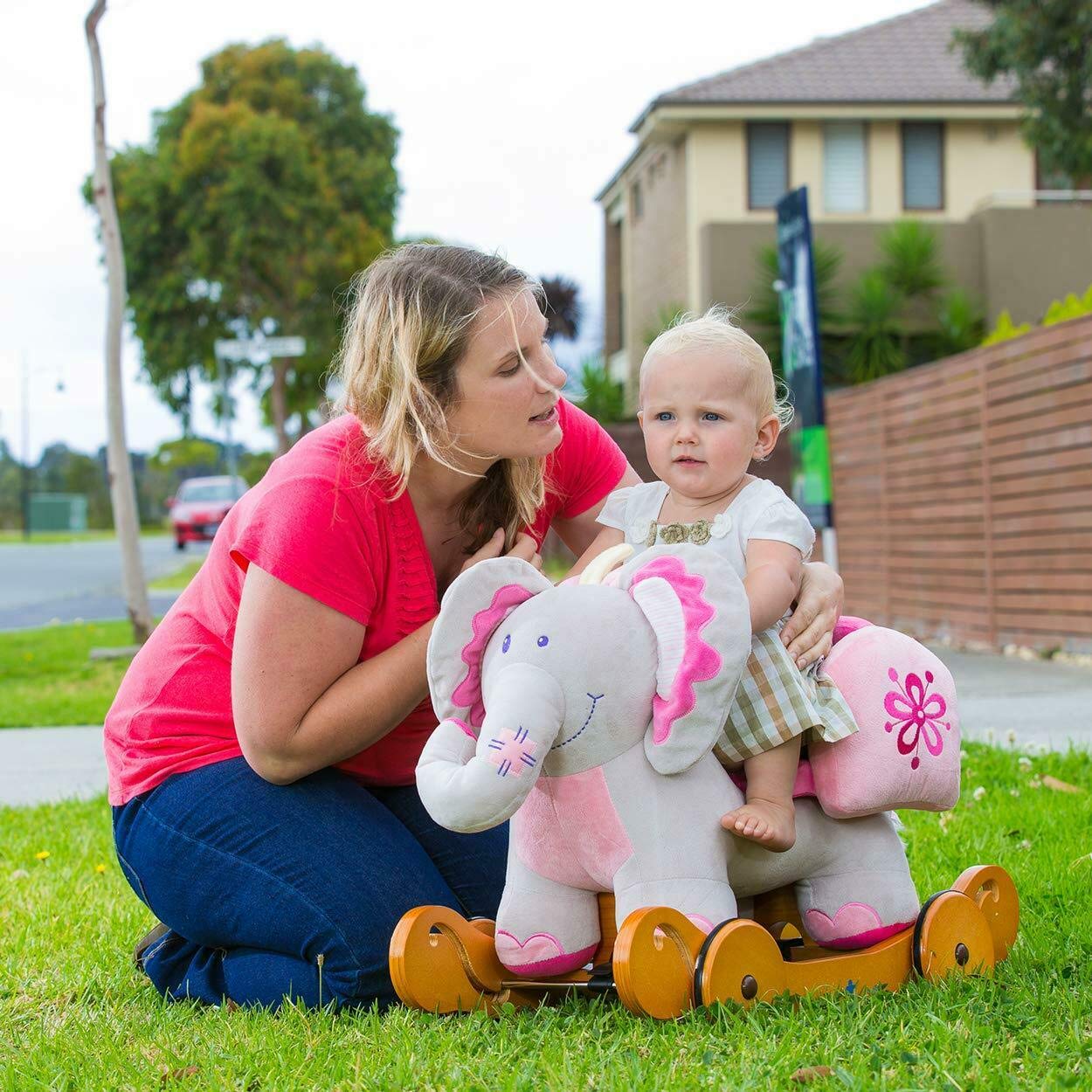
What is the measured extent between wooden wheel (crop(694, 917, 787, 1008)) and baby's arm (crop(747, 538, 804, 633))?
1.70 ft

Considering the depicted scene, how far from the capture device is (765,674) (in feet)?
8.00

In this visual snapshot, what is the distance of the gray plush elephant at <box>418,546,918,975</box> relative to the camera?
88.1 inches

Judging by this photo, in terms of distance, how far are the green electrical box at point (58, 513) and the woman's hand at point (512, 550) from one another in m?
60.1

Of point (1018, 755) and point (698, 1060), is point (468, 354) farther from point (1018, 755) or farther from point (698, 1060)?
point (1018, 755)

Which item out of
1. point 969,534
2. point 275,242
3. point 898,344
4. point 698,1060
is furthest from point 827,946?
point 275,242

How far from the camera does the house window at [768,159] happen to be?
72.1 feet

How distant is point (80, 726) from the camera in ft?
24.4

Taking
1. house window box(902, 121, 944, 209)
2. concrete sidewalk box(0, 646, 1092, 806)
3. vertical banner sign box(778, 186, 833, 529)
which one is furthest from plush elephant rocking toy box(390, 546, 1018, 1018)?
house window box(902, 121, 944, 209)

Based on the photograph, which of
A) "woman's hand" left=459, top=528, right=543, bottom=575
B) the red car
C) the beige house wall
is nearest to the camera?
"woman's hand" left=459, top=528, right=543, bottom=575

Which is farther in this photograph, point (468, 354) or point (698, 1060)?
point (468, 354)

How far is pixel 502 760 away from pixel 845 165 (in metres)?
21.4

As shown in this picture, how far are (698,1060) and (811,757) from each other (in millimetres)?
628

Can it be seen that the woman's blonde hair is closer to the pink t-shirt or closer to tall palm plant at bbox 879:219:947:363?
the pink t-shirt

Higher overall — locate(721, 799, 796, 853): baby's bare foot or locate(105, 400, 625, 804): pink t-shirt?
locate(105, 400, 625, 804): pink t-shirt
